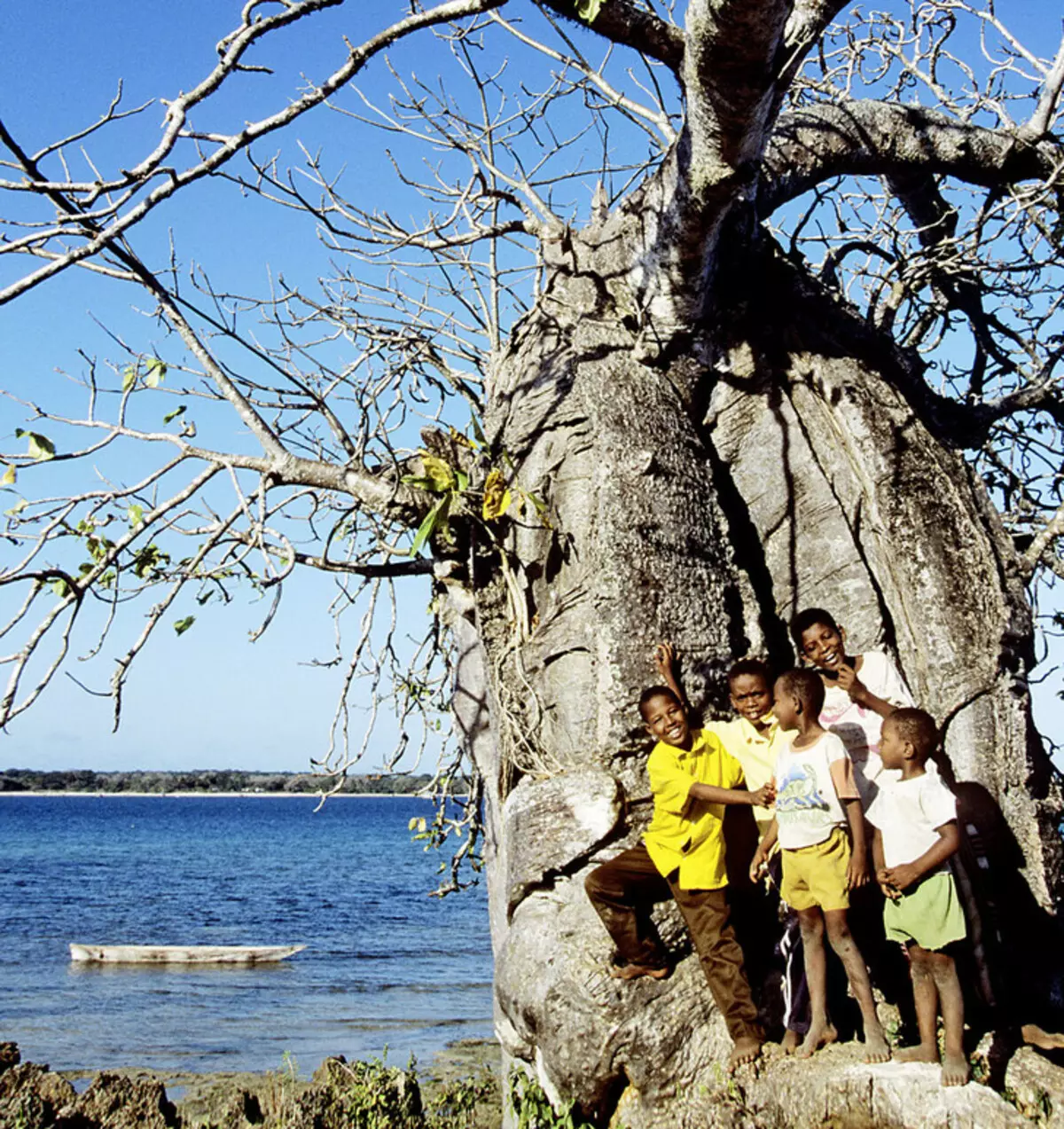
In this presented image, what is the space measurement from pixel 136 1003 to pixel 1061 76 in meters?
15.7

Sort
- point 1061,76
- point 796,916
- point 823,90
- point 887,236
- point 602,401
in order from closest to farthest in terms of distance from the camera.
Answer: point 796,916 < point 602,401 < point 1061,76 < point 887,236 < point 823,90

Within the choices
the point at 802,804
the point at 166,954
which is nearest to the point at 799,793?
the point at 802,804

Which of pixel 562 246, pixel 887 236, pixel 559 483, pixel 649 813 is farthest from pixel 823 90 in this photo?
pixel 649 813

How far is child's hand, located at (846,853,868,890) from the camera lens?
13.5ft

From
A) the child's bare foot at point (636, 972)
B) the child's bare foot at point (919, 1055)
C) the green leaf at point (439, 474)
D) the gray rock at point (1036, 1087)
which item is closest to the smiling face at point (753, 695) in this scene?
the child's bare foot at point (636, 972)

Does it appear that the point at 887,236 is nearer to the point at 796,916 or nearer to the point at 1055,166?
the point at 1055,166

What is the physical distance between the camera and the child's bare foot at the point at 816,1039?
405 cm

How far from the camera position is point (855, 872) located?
4105mm

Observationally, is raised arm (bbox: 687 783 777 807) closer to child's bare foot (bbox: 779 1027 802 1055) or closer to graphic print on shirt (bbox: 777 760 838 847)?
graphic print on shirt (bbox: 777 760 838 847)

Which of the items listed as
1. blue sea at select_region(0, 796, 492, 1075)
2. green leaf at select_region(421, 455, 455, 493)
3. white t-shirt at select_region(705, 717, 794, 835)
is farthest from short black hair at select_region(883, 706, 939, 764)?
blue sea at select_region(0, 796, 492, 1075)

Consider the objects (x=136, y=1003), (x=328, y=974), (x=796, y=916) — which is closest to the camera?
(x=796, y=916)

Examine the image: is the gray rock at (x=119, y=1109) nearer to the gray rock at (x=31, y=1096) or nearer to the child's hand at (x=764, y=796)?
the gray rock at (x=31, y=1096)

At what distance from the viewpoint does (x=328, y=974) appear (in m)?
19.6

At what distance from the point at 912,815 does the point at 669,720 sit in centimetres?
90
